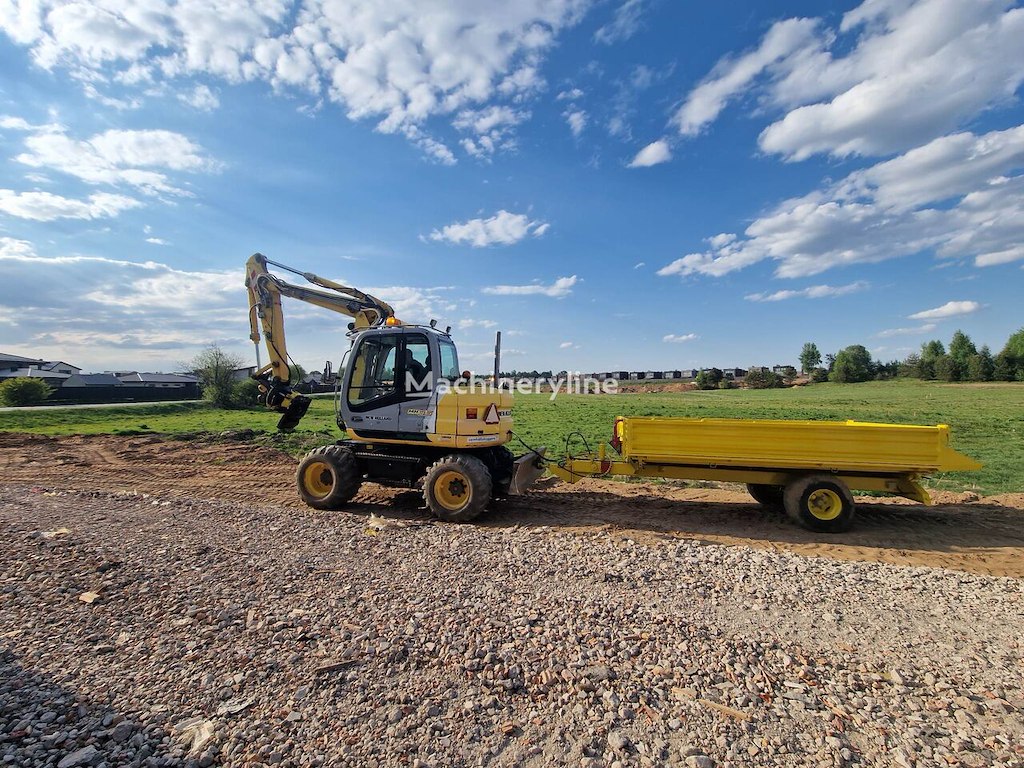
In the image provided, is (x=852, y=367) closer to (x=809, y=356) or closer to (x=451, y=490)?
(x=809, y=356)

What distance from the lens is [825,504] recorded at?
25.5 ft

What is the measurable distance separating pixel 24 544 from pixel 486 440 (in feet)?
19.9

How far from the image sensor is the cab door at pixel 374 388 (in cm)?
854

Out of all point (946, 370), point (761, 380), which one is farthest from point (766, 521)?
point (946, 370)

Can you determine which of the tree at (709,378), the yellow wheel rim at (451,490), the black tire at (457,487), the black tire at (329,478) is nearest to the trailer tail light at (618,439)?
the black tire at (457,487)

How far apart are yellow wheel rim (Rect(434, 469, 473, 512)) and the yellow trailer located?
272cm

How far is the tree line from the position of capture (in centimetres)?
7512

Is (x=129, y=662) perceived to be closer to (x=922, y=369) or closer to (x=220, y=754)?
(x=220, y=754)

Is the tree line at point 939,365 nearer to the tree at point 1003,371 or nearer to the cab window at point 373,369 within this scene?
the tree at point 1003,371

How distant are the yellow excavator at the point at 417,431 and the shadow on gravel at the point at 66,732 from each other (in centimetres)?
507

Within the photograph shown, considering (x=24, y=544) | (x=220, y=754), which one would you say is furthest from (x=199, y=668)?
(x=24, y=544)

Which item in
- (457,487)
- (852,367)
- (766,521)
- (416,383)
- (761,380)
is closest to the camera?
(457,487)

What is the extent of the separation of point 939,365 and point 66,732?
103 meters

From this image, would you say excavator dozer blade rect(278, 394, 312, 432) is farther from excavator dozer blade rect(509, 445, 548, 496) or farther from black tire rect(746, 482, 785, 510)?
black tire rect(746, 482, 785, 510)
